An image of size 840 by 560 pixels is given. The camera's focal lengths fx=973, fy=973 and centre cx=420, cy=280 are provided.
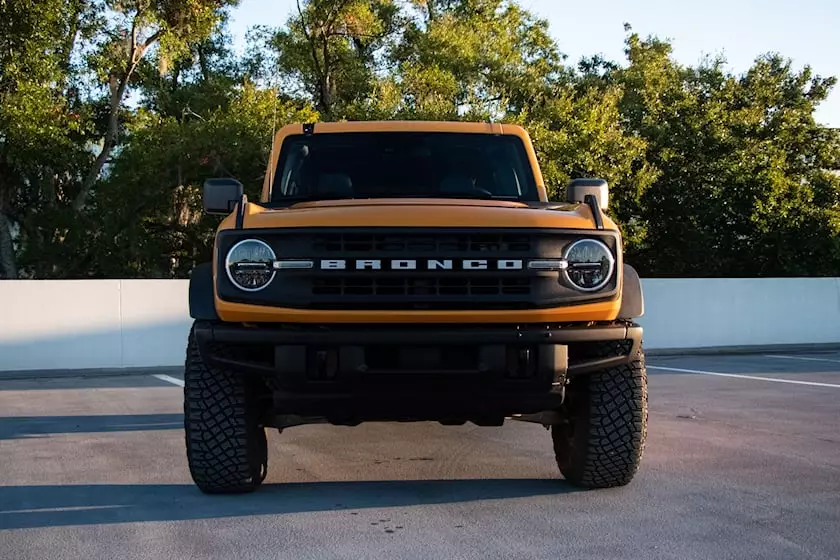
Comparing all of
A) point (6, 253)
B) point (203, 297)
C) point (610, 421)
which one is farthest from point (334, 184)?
point (6, 253)

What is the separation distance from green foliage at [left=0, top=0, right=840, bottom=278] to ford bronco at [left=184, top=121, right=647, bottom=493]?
56.3 ft

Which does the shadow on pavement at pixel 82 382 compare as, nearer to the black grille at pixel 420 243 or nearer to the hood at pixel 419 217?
the hood at pixel 419 217

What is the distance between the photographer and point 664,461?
632 cm

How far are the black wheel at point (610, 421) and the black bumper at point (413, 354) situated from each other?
526 mm

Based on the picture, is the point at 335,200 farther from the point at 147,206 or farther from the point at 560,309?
the point at 147,206

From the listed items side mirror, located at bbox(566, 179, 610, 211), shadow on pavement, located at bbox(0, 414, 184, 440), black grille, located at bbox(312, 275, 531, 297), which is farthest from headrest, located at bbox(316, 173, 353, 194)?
shadow on pavement, located at bbox(0, 414, 184, 440)

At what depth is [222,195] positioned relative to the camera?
19.3 feet

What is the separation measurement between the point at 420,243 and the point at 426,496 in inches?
58.5

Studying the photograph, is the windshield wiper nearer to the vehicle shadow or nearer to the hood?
the hood

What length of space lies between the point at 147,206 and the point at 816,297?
15.1 meters

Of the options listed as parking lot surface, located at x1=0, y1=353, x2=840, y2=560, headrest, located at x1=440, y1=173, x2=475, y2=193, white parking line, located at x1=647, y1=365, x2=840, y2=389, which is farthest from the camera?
white parking line, located at x1=647, y1=365, x2=840, y2=389

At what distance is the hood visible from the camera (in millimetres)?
4734

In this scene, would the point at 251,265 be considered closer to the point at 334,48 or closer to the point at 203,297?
the point at 203,297

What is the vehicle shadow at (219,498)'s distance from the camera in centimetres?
489
